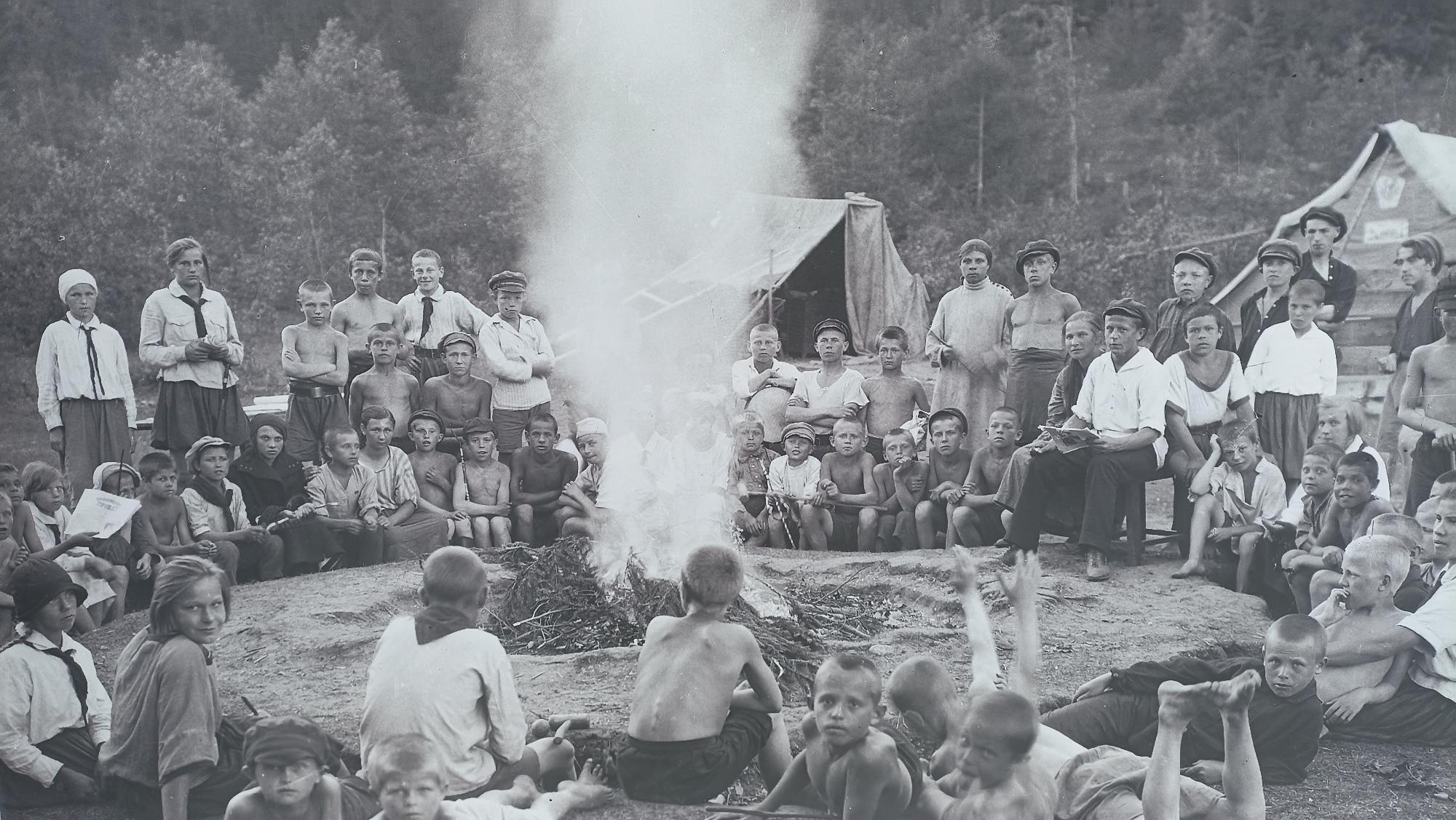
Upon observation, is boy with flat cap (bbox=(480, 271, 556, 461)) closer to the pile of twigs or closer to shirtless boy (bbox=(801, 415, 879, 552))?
the pile of twigs

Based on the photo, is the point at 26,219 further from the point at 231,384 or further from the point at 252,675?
the point at 252,675

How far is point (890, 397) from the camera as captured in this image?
600 cm

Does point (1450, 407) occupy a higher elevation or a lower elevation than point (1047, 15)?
lower

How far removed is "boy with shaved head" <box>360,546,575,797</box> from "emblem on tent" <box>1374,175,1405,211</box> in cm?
670

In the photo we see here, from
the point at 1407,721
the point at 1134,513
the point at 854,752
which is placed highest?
the point at 1134,513

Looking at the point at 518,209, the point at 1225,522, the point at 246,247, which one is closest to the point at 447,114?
the point at 518,209

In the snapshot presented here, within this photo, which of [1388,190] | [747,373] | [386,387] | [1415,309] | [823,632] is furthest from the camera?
[1388,190]

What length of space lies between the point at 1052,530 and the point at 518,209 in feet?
17.0

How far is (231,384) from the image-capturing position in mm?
5492

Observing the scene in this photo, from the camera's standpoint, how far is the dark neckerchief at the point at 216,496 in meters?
5.00

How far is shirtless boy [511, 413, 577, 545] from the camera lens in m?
5.68

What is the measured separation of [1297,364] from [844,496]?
82.1 inches

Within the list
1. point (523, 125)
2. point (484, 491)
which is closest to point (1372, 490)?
point (484, 491)

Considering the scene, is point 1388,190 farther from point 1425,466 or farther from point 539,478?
point 539,478
